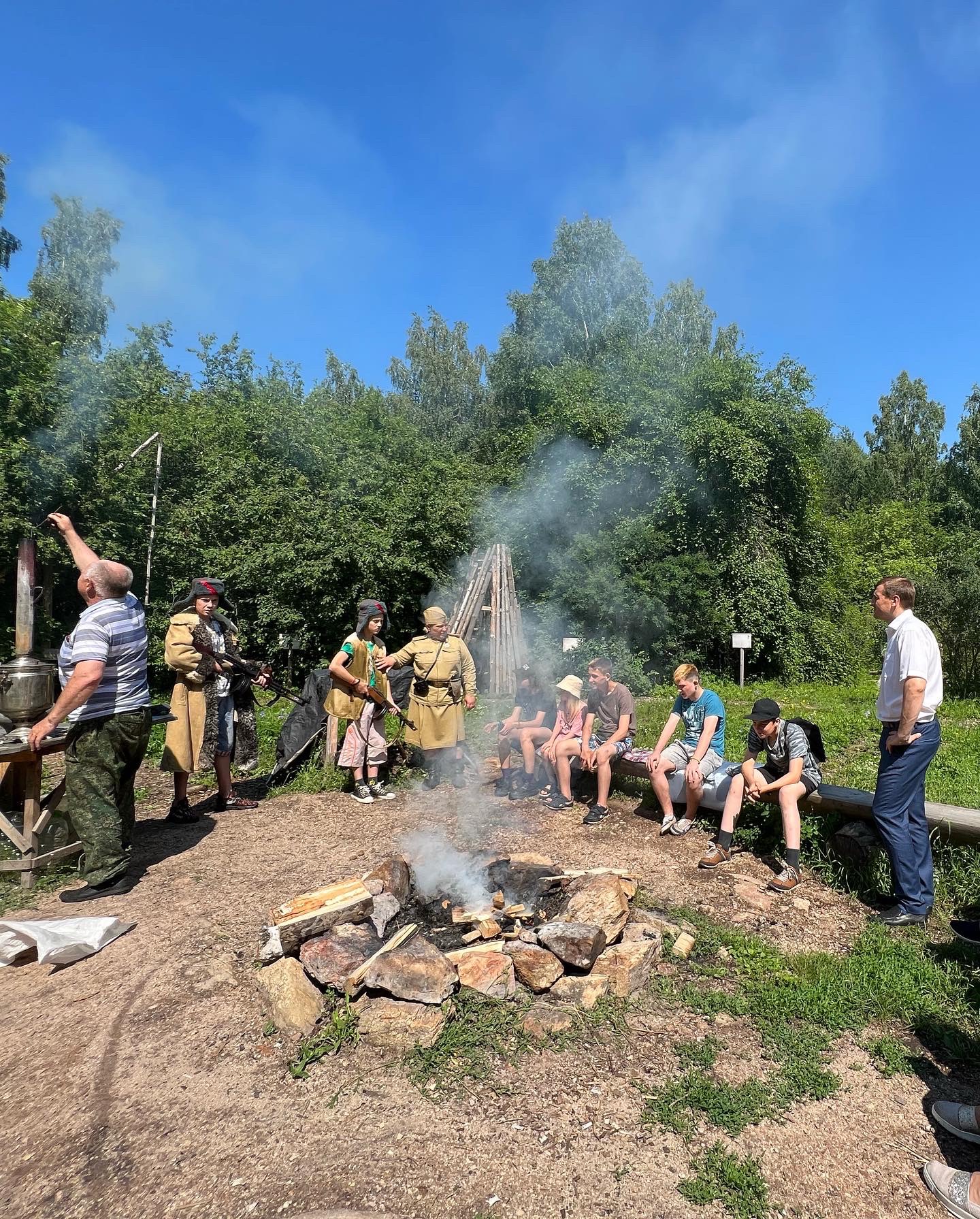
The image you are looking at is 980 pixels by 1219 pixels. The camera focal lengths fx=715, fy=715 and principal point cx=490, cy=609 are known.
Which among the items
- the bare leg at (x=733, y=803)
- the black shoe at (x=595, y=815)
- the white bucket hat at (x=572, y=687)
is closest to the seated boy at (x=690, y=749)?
the bare leg at (x=733, y=803)

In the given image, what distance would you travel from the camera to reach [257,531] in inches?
480

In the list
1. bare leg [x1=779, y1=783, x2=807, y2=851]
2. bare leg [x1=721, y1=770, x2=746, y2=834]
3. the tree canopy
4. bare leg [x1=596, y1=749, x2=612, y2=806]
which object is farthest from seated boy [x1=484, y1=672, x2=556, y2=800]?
the tree canopy

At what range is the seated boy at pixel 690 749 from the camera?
496cm

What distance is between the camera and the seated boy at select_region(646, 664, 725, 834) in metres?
4.96

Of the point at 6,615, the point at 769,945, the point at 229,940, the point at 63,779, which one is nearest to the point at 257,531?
the point at 6,615

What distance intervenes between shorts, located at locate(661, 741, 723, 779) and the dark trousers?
1410 mm

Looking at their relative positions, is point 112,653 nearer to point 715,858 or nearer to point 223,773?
point 223,773

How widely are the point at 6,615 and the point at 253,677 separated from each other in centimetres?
857

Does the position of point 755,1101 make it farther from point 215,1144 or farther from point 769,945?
point 215,1144

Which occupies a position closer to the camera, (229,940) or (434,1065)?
(434,1065)

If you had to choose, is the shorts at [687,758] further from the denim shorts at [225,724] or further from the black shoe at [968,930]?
the denim shorts at [225,724]

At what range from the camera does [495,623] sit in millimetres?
10781

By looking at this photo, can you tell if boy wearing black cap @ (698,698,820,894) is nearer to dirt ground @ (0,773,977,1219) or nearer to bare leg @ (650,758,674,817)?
bare leg @ (650,758,674,817)

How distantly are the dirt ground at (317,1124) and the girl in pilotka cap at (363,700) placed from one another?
2560mm
